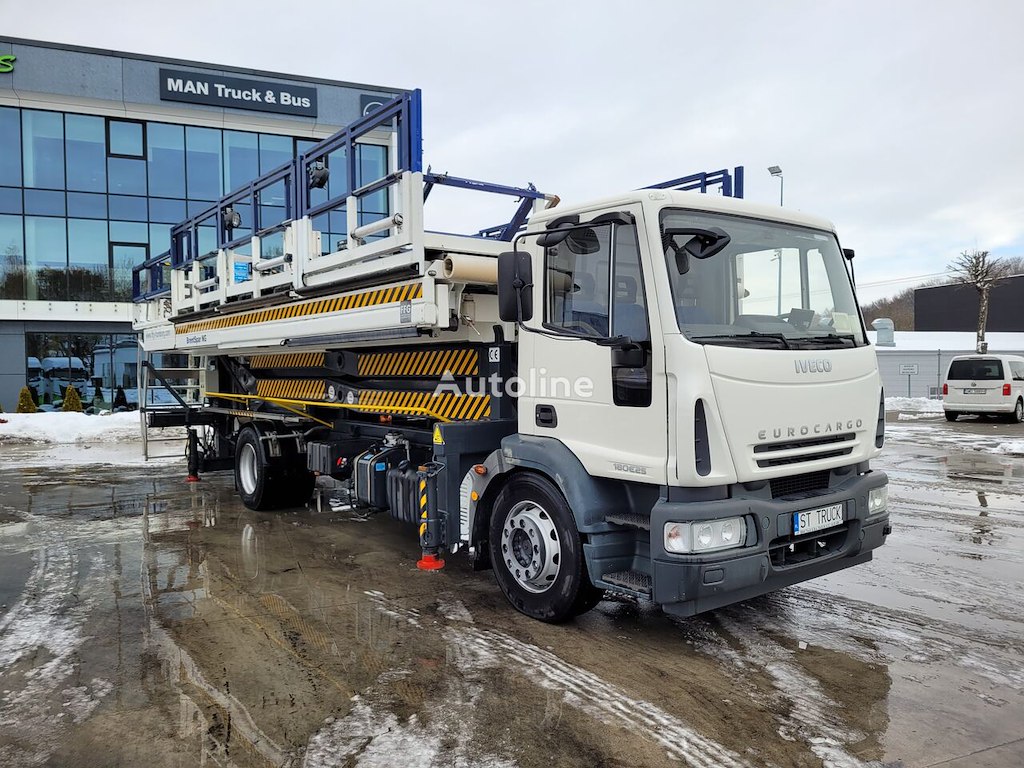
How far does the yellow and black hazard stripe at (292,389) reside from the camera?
27.2 ft

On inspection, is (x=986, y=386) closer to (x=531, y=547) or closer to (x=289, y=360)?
(x=289, y=360)

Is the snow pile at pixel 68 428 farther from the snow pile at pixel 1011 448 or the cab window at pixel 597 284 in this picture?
the snow pile at pixel 1011 448

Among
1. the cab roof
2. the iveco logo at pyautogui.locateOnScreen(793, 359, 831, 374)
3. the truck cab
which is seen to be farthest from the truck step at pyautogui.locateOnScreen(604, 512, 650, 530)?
the cab roof

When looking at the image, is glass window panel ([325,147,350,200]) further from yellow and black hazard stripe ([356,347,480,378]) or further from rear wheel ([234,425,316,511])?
rear wheel ([234,425,316,511])

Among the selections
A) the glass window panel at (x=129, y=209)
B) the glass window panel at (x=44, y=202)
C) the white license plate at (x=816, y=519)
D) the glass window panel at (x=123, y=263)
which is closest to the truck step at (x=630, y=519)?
the white license plate at (x=816, y=519)

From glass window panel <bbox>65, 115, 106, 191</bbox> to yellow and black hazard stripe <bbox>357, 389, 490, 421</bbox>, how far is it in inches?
819

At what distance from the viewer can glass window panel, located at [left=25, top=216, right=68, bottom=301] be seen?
2300cm

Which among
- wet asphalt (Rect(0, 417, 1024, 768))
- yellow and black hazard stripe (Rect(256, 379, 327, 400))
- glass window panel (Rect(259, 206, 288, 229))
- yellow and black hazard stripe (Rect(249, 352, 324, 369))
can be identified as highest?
glass window panel (Rect(259, 206, 288, 229))

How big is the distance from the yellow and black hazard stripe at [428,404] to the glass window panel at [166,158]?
20.5 meters

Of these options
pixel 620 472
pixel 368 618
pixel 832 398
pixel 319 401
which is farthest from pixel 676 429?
pixel 319 401

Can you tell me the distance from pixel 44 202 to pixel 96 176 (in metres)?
1.68

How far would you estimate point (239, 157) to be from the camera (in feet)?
82.7

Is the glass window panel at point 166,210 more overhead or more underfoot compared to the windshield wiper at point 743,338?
more overhead

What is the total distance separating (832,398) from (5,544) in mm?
7792
